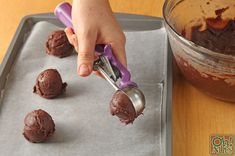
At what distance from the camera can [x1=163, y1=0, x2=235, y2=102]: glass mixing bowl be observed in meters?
0.91

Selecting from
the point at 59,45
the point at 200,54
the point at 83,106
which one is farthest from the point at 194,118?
the point at 59,45

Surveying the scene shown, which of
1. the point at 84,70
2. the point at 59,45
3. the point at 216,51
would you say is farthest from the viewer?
the point at 59,45

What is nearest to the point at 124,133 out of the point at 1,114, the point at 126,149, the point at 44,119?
the point at 126,149

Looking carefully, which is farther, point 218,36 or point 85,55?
point 218,36

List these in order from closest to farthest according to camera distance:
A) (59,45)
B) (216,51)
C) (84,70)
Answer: (84,70)
(216,51)
(59,45)

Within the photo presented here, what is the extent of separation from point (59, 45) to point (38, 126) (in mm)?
272

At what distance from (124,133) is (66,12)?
1.11 feet

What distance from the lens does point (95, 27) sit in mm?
977

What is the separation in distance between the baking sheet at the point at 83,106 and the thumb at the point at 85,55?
148mm

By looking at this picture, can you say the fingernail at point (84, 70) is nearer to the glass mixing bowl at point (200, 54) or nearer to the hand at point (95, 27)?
the hand at point (95, 27)

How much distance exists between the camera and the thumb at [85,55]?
0.90 metres

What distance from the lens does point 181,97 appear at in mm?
1044

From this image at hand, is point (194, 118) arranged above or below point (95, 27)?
below

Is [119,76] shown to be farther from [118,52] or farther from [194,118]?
[194,118]
